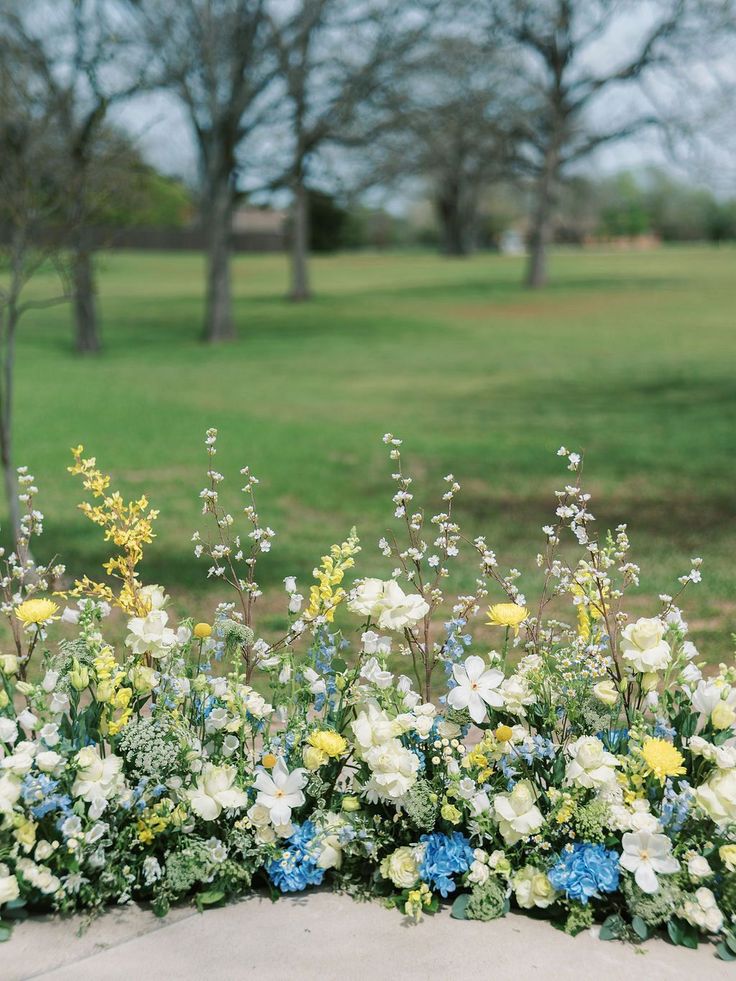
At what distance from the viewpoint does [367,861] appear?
9.82 ft

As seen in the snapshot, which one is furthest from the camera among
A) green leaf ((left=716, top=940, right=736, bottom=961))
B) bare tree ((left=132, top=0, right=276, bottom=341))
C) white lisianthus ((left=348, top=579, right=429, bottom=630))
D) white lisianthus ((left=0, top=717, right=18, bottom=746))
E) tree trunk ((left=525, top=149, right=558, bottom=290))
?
tree trunk ((left=525, top=149, right=558, bottom=290))

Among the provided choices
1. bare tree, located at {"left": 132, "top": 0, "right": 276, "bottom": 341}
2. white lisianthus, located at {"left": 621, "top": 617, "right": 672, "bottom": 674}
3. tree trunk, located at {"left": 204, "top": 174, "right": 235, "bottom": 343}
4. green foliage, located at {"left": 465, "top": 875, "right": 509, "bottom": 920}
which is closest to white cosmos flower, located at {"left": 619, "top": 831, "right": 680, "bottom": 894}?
green foliage, located at {"left": 465, "top": 875, "right": 509, "bottom": 920}

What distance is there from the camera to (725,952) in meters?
2.69

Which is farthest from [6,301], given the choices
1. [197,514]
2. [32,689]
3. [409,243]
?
[409,243]

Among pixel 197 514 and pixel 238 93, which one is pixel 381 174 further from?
pixel 197 514

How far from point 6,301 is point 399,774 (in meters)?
4.91

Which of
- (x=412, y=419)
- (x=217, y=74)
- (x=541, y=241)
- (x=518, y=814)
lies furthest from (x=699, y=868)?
(x=541, y=241)

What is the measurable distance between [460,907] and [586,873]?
33 cm

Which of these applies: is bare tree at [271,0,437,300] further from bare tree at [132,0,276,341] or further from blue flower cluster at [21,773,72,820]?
blue flower cluster at [21,773,72,820]

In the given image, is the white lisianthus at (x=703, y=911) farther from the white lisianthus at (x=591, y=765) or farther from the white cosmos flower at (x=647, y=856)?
the white lisianthus at (x=591, y=765)

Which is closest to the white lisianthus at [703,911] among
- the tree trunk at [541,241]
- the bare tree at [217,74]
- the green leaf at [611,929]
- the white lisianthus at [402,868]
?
the green leaf at [611,929]

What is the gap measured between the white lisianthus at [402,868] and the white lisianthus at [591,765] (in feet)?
1.51

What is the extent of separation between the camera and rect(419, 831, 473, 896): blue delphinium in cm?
284

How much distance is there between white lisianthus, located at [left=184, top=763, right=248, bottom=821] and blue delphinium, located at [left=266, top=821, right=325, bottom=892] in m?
0.18
